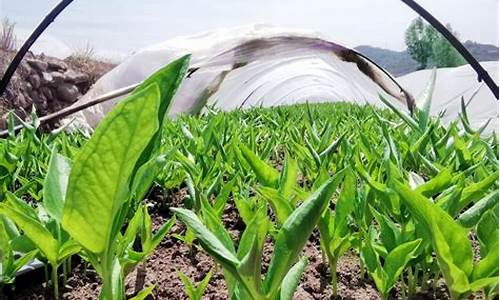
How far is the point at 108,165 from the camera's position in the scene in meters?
0.33

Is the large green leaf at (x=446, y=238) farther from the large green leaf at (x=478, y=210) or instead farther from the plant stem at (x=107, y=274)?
the plant stem at (x=107, y=274)

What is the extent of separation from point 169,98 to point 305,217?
11 centimetres

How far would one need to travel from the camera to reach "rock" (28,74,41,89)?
35.1ft

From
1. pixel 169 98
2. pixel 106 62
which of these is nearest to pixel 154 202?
pixel 169 98

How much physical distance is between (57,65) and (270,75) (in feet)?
19.8

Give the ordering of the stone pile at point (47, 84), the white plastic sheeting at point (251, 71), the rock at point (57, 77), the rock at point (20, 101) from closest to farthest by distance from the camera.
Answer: the white plastic sheeting at point (251, 71) → the rock at point (20, 101) → the stone pile at point (47, 84) → the rock at point (57, 77)

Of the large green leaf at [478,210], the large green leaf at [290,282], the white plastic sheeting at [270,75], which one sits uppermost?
the large green leaf at [478,210]

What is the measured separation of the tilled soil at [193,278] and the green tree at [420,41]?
57.3 feet

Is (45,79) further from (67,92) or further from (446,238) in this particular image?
(446,238)

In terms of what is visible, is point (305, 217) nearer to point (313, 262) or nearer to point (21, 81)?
point (313, 262)

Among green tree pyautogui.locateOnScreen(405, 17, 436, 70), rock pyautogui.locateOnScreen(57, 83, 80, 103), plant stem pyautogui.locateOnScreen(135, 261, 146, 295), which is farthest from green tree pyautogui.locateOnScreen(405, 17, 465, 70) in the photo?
plant stem pyautogui.locateOnScreen(135, 261, 146, 295)

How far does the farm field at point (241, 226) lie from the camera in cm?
35

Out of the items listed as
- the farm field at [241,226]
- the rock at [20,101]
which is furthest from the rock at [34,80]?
the farm field at [241,226]

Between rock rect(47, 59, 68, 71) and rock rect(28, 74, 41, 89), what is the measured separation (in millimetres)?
700
